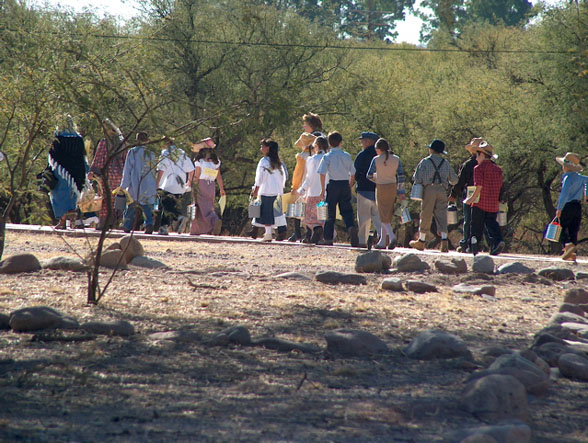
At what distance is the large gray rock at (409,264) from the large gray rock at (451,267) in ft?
0.59

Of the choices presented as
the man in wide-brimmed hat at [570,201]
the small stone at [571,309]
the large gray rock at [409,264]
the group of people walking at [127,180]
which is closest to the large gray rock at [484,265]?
the large gray rock at [409,264]

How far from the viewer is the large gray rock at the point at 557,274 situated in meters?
11.2

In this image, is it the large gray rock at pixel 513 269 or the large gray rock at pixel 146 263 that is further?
the large gray rock at pixel 513 269

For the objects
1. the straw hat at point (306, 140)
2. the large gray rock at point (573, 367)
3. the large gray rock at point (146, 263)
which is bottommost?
the large gray rock at point (573, 367)

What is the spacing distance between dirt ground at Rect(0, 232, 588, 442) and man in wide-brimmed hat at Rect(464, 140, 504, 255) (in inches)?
209

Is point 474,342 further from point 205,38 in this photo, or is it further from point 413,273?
point 205,38

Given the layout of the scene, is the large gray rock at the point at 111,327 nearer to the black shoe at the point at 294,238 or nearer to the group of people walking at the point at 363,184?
the group of people walking at the point at 363,184

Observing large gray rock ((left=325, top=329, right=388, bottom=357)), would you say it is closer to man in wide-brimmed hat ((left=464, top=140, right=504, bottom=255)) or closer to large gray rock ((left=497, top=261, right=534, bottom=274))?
large gray rock ((left=497, top=261, right=534, bottom=274))

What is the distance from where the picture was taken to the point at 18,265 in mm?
9109

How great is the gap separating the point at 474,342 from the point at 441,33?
2387 inches

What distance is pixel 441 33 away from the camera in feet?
212

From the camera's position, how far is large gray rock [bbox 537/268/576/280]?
36.6 ft

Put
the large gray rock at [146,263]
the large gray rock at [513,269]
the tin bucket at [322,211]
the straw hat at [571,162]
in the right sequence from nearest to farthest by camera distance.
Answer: the large gray rock at [146,263], the large gray rock at [513,269], the straw hat at [571,162], the tin bucket at [322,211]

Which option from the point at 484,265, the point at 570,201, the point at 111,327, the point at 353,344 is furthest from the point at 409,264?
the point at 111,327
